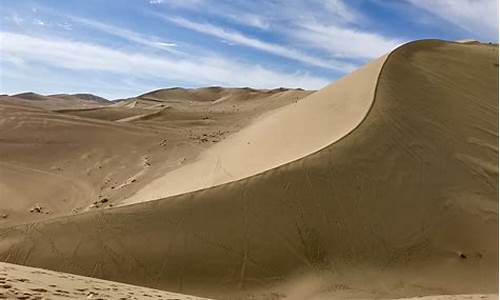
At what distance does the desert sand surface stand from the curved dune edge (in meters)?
4.63

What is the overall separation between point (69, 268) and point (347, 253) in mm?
4138

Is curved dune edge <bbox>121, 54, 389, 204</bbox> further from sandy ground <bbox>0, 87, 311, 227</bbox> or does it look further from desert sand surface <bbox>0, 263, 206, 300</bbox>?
desert sand surface <bbox>0, 263, 206, 300</bbox>

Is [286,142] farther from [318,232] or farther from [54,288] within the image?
[54,288]

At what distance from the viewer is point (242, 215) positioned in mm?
9297

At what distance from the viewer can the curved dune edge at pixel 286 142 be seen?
38.5 feet

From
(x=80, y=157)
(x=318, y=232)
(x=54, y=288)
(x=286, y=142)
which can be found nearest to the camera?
(x=54, y=288)

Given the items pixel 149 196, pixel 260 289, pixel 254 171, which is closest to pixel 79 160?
pixel 149 196

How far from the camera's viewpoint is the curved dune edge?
11.7 m

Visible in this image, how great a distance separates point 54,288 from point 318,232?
4.79 m

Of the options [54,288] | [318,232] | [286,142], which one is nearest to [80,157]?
[286,142]

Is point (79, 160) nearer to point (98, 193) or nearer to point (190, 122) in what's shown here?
point (98, 193)

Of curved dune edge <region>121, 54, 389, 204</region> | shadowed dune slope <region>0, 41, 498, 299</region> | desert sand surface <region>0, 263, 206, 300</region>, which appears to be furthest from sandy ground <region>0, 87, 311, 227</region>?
desert sand surface <region>0, 263, 206, 300</region>

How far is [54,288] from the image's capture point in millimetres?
5234

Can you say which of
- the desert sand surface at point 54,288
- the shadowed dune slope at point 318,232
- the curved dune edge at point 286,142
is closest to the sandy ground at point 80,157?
the curved dune edge at point 286,142
